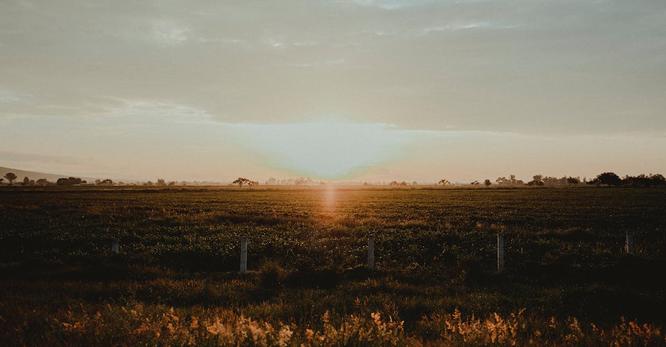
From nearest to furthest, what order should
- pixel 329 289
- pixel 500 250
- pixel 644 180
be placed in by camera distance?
pixel 329 289
pixel 500 250
pixel 644 180

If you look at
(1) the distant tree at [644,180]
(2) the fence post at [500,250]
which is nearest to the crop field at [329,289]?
(2) the fence post at [500,250]

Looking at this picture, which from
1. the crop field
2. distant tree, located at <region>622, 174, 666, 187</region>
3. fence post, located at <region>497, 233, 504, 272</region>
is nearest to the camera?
the crop field

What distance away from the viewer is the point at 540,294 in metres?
12.4

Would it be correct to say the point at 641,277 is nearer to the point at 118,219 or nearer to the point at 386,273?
the point at 386,273

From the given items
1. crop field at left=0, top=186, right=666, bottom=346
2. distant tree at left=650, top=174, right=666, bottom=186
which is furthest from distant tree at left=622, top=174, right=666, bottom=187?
crop field at left=0, top=186, right=666, bottom=346

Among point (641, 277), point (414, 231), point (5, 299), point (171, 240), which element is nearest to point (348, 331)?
point (5, 299)

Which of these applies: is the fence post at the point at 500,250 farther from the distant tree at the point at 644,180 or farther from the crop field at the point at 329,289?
the distant tree at the point at 644,180

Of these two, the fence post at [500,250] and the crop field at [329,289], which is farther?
the fence post at [500,250]

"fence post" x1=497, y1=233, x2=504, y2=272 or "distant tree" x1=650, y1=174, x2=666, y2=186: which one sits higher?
"distant tree" x1=650, y1=174, x2=666, y2=186

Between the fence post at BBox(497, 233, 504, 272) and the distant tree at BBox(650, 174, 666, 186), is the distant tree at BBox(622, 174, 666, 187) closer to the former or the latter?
the distant tree at BBox(650, 174, 666, 186)

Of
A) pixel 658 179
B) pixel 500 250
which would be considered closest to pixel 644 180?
pixel 658 179

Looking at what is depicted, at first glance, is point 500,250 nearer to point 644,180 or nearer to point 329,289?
point 329,289

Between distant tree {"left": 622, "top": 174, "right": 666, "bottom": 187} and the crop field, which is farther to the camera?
distant tree {"left": 622, "top": 174, "right": 666, "bottom": 187}

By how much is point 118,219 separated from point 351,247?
73.9ft
